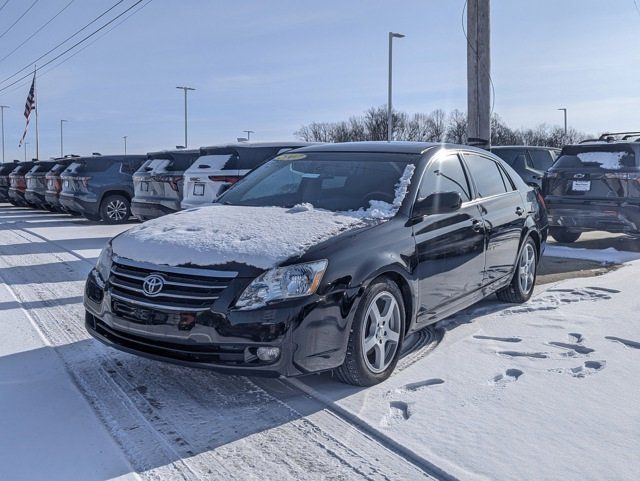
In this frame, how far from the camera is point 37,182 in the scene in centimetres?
1820

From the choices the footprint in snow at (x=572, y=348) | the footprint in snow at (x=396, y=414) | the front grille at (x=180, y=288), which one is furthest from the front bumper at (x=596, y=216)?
the front grille at (x=180, y=288)

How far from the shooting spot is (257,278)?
3.48m

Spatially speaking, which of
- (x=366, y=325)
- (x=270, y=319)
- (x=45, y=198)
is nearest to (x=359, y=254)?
(x=366, y=325)

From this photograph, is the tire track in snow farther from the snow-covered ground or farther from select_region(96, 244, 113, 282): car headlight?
select_region(96, 244, 113, 282): car headlight

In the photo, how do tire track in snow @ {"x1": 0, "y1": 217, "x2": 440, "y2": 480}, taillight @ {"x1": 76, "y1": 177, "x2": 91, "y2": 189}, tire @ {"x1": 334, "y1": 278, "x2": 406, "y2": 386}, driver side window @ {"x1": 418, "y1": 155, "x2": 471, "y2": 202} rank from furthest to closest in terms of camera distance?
1. taillight @ {"x1": 76, "y1": 177, "x2": 91, "y2": 189}
2. driver side window @ {"x1": 418, "y1": 155, "x2": 471, "y2": 202}
3. tire @ {"x1": 334, "y1": 278, "x2": 406, "y2": 386}
4. tire track in snow @ {"x1": 0, "y1": 217, "x2": 440, "y2": 480}

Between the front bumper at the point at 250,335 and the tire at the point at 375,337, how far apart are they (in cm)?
9

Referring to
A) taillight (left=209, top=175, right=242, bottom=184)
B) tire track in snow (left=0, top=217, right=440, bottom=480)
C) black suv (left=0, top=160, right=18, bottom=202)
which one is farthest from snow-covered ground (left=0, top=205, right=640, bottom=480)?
black suv (left=0, top=160, right=18, bottom=202)

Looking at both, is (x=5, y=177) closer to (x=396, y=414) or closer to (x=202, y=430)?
(x=202, y=430)

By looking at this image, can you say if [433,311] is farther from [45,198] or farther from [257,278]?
[45,198]

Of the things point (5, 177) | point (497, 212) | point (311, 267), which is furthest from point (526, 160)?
point (5, 177)

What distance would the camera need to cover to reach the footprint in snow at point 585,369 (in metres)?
4.13

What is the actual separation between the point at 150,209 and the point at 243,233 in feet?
27.2

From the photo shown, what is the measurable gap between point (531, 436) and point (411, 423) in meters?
0.62

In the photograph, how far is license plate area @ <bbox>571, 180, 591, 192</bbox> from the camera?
31.1 feet
